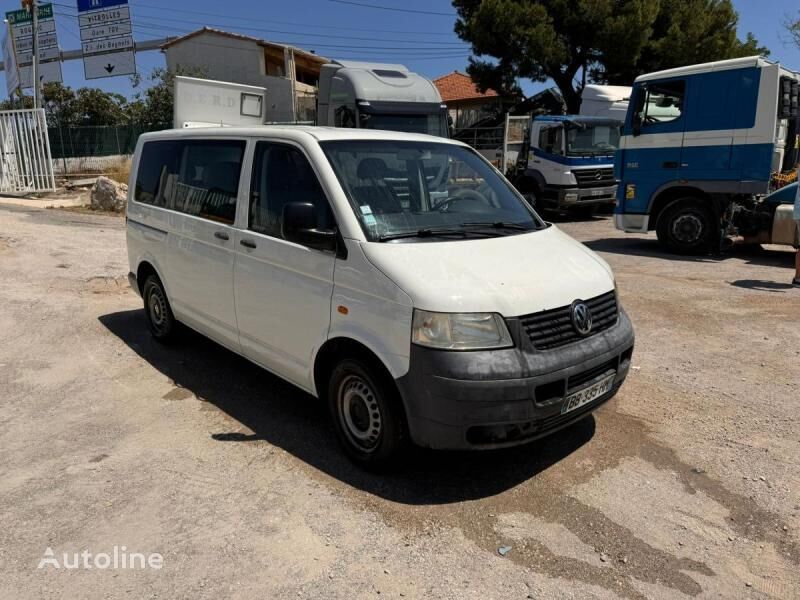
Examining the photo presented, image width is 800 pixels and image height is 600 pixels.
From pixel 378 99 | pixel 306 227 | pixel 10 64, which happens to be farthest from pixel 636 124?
pixel 10 64

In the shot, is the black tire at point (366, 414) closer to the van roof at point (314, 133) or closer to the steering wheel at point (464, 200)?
the steering wheel at point (464, 200)

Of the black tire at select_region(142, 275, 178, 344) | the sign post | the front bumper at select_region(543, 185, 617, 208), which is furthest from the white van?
the sign post

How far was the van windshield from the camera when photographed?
143 inches

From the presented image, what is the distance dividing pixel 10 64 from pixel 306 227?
2439cm

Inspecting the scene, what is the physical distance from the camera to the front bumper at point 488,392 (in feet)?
9.96

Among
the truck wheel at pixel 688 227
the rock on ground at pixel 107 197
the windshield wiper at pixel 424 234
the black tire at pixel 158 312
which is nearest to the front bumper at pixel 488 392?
the windshield wiper at pixel 424 234

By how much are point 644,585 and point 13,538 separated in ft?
9.91

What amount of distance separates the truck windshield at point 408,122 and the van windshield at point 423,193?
24.6ft

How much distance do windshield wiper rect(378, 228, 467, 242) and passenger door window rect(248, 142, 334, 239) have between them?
443mm

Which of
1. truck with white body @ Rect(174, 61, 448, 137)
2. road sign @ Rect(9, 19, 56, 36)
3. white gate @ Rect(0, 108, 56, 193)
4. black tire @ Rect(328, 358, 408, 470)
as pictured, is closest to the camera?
black tire @ Rect(328, 358, 408, 470)

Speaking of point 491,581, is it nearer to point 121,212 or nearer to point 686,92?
point 686,92

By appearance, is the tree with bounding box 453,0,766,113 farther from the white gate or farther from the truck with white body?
the white gate

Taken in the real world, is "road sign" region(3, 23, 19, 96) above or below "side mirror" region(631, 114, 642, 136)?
above

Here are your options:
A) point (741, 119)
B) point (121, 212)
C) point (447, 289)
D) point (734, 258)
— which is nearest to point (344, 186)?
point (447, 289)
